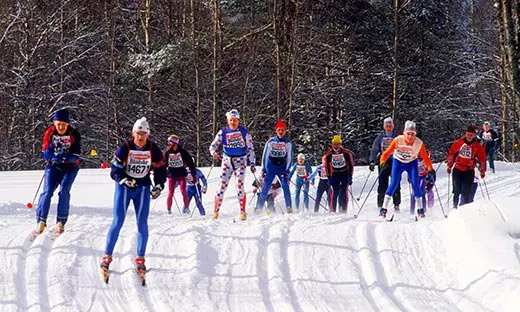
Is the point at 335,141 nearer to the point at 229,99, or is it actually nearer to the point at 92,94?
the point at 229,99

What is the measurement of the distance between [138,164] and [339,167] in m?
6.01

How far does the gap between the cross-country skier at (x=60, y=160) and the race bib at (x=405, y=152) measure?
5520 mm

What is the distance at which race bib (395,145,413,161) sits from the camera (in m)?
10.5

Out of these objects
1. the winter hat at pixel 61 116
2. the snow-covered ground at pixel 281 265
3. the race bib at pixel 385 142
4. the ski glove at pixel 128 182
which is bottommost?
the snow-covered ground at pixel 281 265

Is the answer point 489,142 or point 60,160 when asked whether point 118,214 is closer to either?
point 60,160

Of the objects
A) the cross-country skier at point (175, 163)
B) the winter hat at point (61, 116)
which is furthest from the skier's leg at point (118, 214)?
the cross-country skier at point (175, 163)

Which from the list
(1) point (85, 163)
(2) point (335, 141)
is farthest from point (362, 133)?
(2) point (335, 141)

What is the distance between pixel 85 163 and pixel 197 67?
29.9ft

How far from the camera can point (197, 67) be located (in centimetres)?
2661

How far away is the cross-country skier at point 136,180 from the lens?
23.7 ft

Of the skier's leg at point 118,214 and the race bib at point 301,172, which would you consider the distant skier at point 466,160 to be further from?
the skier's leg at point 118,214

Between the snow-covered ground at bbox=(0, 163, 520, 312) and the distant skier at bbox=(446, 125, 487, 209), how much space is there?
257 cm

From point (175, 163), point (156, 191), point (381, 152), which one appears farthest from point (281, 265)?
point (381, 152)

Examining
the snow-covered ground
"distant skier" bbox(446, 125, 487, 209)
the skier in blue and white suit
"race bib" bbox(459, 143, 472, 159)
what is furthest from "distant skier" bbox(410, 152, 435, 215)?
the snow-covered ground
